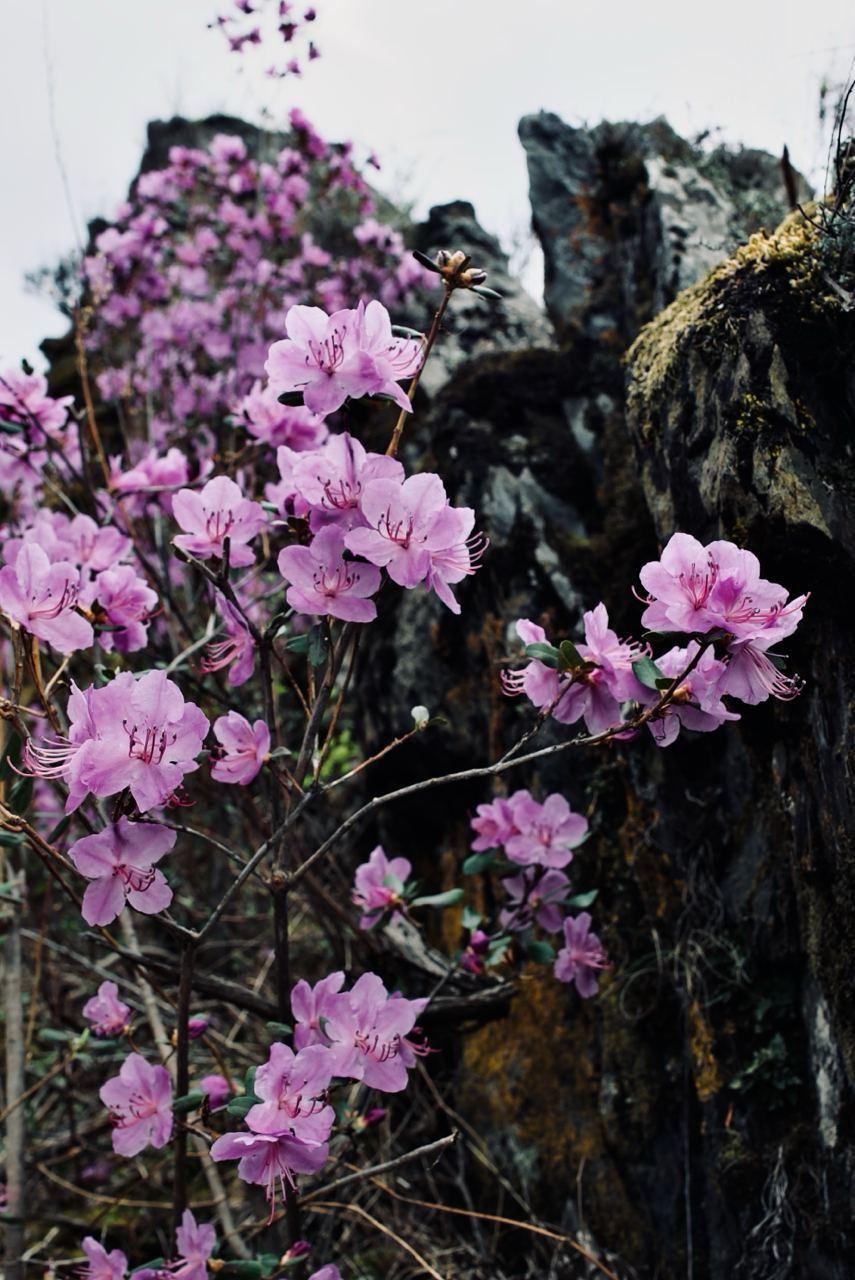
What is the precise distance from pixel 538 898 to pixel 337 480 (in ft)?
2.99

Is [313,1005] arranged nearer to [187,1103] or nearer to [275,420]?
[187,1103]

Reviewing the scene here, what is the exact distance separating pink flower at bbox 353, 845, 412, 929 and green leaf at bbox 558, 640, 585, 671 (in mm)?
617

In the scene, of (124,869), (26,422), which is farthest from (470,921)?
(26,422)

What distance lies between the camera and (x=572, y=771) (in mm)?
2000

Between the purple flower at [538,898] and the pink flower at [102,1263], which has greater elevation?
the purple flower at [538,898]

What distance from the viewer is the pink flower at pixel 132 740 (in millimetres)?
938

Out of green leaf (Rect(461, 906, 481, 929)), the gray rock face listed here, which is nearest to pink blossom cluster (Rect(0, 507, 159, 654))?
green leaf (Rect(461, 906, 481, 929))

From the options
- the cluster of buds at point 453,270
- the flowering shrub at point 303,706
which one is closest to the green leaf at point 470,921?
the flowering shrub at point 303,706

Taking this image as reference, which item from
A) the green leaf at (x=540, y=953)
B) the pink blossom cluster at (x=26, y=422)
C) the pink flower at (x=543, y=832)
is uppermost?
the pink blossom cluster at (x=26, y=422)

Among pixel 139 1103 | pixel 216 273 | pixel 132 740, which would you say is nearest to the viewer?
pixel 132 740

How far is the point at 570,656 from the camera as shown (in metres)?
1.11

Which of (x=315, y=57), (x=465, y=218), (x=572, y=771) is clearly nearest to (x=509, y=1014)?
(x=572, y=771)

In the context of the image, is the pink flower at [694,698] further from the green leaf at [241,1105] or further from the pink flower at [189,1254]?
the pink flower at [189,1254]

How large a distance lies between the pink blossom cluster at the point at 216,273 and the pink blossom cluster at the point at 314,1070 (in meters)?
2.95
